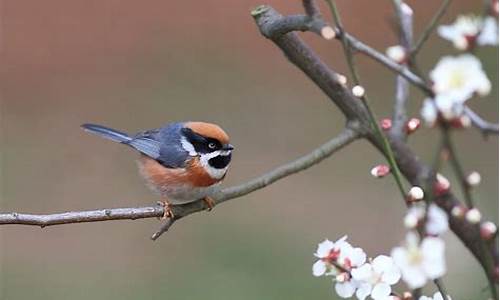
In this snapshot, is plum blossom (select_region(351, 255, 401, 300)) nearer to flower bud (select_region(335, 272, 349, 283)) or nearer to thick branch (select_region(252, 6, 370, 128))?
flower bud (select_region(335, 272, 349, 283))

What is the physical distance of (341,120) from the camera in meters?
4.86

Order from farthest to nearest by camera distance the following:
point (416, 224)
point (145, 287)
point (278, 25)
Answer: point (145, 287)
point (278, 25)
point (416, 224)

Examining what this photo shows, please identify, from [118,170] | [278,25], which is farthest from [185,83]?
[278,25]

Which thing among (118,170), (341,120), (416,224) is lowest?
(416,224)

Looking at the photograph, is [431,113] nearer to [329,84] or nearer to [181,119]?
[329,84]

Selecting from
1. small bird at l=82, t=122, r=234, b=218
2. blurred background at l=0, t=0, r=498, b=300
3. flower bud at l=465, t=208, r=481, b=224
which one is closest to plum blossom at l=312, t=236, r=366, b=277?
flower bud at l=465, t=208, r=481, b=224

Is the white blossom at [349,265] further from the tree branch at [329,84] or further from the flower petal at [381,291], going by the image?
the tree branch at [329,84]

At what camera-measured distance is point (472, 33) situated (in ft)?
2.89

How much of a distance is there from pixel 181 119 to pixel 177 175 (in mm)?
2671

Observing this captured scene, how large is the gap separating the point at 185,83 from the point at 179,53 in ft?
0.88

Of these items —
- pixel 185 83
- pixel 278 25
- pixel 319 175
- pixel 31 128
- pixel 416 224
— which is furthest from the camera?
pixel 185 83

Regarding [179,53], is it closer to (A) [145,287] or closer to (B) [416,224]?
(A) [145,287]

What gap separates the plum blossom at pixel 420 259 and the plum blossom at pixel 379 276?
0.69 feet

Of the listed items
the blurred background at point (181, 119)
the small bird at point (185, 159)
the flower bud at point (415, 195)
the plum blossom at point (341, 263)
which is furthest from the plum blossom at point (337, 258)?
the blurred background at point (181, 119)
